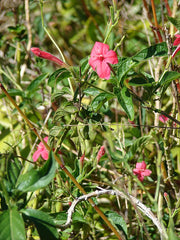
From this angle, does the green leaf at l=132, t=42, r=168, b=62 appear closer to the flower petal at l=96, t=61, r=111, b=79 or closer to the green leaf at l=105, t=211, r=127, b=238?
the flower petal at l=96, t=61, r=111, b=79

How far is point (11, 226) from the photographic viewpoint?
69cm

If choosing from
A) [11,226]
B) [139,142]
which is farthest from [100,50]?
[11,226]

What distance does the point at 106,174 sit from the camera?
1342 mm

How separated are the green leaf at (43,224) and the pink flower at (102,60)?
1.27ft

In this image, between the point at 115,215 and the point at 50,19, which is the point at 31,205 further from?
the point at 50,19

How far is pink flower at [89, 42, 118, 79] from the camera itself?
0.90 m

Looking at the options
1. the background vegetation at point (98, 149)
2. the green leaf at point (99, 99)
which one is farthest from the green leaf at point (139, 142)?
the green leaf at point (99, 99)

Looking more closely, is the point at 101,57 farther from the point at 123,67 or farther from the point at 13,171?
the point at 13,171

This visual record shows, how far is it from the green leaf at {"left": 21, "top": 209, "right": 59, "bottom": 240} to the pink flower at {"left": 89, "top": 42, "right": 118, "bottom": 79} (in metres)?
0.39

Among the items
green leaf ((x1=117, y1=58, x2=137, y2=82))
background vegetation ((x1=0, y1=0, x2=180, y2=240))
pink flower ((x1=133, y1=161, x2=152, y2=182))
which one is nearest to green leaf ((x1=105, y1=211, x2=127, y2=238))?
background vegetation ((x1=0, y1=0, x2=180, y2=240))

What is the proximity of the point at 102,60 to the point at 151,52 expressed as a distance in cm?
19

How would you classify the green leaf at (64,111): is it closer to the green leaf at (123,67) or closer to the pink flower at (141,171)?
the green leaf at (123,67)

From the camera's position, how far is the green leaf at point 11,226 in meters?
0.68

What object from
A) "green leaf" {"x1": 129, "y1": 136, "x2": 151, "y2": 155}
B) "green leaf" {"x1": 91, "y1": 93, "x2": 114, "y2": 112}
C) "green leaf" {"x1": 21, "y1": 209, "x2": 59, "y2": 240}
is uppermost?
"green leaf" {"x1": 91, "y1": 93, "x2": 114, "y2": 112}
